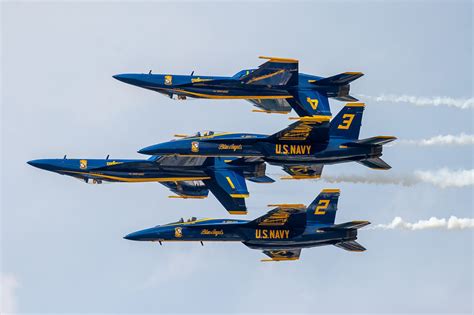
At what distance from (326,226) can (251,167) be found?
7.61 meters

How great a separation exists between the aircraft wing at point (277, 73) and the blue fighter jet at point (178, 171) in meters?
5.98

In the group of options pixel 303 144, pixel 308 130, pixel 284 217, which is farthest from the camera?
pixel 284 217

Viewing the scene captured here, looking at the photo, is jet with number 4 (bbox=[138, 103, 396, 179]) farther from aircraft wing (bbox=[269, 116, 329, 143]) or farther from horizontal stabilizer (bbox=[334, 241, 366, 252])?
horizontal stabilizer (bbox=[334, 241, 366, 252])

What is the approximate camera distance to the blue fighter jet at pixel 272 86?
101688 millimetres

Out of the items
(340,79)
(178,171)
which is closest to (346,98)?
(340,79)

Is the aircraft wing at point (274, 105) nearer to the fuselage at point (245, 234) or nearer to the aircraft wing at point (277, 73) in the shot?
the aircraft wing at point (277, 73)

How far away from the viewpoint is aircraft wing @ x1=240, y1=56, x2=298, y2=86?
101 m

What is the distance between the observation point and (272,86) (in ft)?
334

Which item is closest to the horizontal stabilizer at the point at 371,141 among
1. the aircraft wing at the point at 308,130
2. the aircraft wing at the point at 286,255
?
the aircraft wing at the point at 308,130

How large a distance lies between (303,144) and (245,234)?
24.8ft

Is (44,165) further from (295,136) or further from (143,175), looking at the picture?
(295,136)

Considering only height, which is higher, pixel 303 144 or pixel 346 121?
pixel 346 121

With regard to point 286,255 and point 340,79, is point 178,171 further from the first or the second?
point 340,79

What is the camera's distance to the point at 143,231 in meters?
100
